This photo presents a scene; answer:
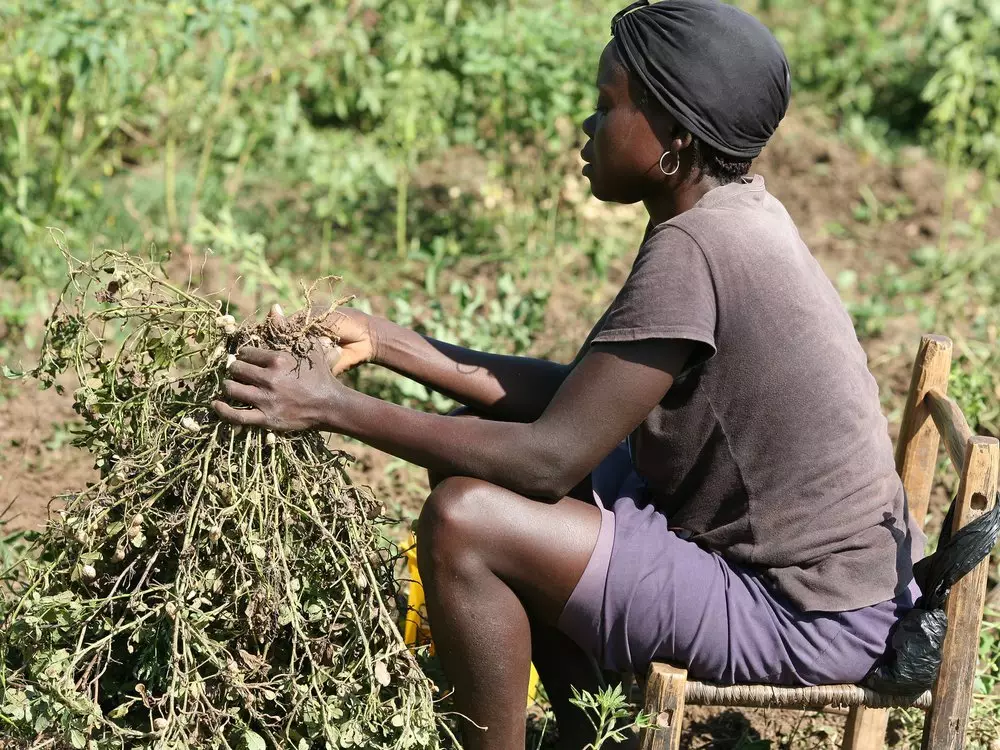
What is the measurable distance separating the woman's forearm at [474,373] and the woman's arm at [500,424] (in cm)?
38

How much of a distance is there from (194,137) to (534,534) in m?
3.59

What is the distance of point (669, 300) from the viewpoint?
2061 mm

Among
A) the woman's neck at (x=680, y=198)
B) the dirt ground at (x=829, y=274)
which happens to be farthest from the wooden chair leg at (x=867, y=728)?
the woman's neck at (x=680, y=198)

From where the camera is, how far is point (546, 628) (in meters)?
2.46

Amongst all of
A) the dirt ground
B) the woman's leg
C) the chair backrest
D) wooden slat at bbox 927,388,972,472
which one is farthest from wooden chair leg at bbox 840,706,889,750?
the woman's leg

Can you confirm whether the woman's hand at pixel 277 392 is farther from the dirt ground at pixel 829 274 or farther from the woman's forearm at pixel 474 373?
the dirt ground at pixel 829 274

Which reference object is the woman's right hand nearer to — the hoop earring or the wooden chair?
the hoop earring

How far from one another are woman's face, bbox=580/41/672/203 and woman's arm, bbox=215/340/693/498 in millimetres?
354

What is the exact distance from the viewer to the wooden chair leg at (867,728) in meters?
2.55

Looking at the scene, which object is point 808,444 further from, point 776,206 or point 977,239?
point 977,239

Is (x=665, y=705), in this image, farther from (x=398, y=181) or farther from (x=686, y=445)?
(x=398, y=181)

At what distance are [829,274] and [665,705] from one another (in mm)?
3265

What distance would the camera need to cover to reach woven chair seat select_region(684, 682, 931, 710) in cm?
219

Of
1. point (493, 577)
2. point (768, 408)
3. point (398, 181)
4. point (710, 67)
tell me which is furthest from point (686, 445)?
point (398, 181)
